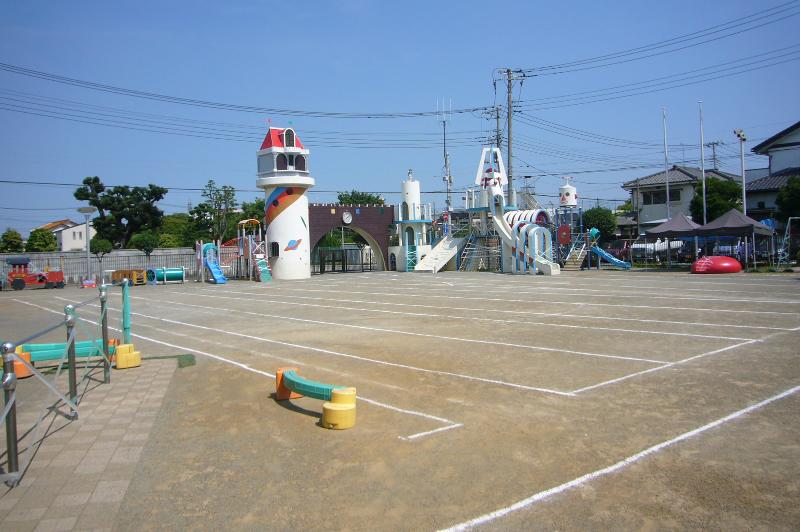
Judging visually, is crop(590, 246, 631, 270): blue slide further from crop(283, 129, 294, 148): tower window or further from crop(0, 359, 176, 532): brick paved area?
crop(0, 359, 176, 532): brick paved area

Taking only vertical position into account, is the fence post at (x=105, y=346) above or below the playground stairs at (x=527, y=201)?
below

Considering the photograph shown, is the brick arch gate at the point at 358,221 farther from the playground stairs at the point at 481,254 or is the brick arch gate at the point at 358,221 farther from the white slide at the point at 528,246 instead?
the white slide at the point at 528,246

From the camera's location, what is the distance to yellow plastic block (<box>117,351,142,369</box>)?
10.8m

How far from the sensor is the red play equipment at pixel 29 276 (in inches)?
1394

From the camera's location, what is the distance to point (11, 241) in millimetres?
62562

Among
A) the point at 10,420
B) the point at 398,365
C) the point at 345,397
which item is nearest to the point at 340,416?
the point at 345,397

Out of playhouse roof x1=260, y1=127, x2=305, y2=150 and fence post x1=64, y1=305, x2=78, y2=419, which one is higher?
playhouse roof x1=260, y1=127, x2=305, y2=150

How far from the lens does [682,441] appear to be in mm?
6316

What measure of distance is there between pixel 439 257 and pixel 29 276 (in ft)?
85.3

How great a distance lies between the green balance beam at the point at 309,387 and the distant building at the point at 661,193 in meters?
52.9

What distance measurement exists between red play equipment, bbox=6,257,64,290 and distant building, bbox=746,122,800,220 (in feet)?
160

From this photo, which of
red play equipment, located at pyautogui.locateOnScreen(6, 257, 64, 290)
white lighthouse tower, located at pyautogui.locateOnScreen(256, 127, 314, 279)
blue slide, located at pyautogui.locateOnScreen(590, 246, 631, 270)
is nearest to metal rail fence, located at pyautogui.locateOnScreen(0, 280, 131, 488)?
white lighthouse tower, located at pyautogui.locateOnScreen(256, 127, 314, 279)

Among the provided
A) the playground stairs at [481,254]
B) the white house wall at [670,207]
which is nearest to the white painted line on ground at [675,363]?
the playground stairs at [481,254]

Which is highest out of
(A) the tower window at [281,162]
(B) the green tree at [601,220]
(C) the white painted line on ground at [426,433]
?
(A) the tower window at [281,162]
